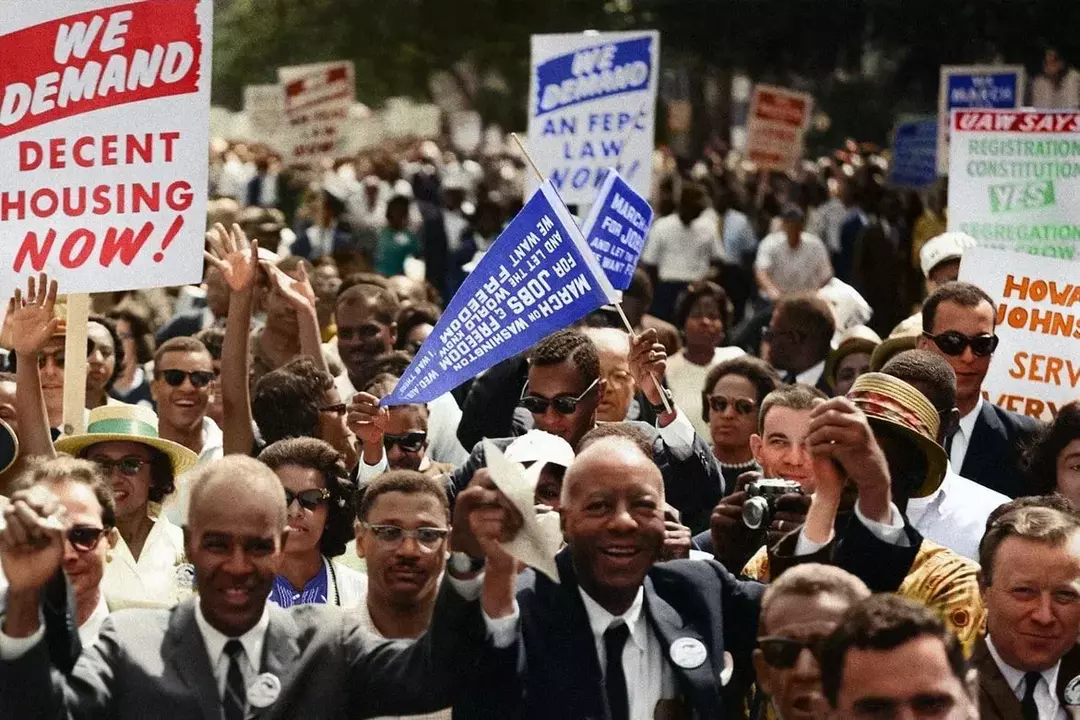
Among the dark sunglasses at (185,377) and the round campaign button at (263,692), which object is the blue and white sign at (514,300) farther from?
the round campaign button at (263,692)

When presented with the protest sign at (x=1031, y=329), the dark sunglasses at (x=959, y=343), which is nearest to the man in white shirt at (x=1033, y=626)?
the dark sunglasses at (x=959, y=343)

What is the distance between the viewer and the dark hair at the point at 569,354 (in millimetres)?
8086

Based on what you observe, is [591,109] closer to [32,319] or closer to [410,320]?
[410,320]

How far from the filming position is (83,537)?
5.75 meters

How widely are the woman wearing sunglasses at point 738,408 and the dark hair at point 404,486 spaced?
8.75ft

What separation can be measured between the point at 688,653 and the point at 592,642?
23 centimetres

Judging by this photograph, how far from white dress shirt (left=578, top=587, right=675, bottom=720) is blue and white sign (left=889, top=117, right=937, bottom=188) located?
63.5ft

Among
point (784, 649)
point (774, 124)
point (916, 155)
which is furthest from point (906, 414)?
point (774, 124)

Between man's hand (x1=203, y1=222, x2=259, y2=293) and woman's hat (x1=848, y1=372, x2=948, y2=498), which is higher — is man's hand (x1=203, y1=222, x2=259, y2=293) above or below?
above

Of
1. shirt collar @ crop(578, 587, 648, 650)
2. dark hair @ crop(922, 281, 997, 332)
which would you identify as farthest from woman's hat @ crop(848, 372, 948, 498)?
dark hair @ crop(922, 281, 997, 332)

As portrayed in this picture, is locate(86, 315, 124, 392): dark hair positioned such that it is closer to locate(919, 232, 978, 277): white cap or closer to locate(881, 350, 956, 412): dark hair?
locate(881, 350, 956, 412): dark hair

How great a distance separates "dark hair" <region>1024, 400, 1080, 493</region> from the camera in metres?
7.66

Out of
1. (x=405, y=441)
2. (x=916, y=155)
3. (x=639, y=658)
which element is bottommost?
(x=639, y=658)

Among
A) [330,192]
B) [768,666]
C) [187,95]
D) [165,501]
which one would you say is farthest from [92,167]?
[330,192]
